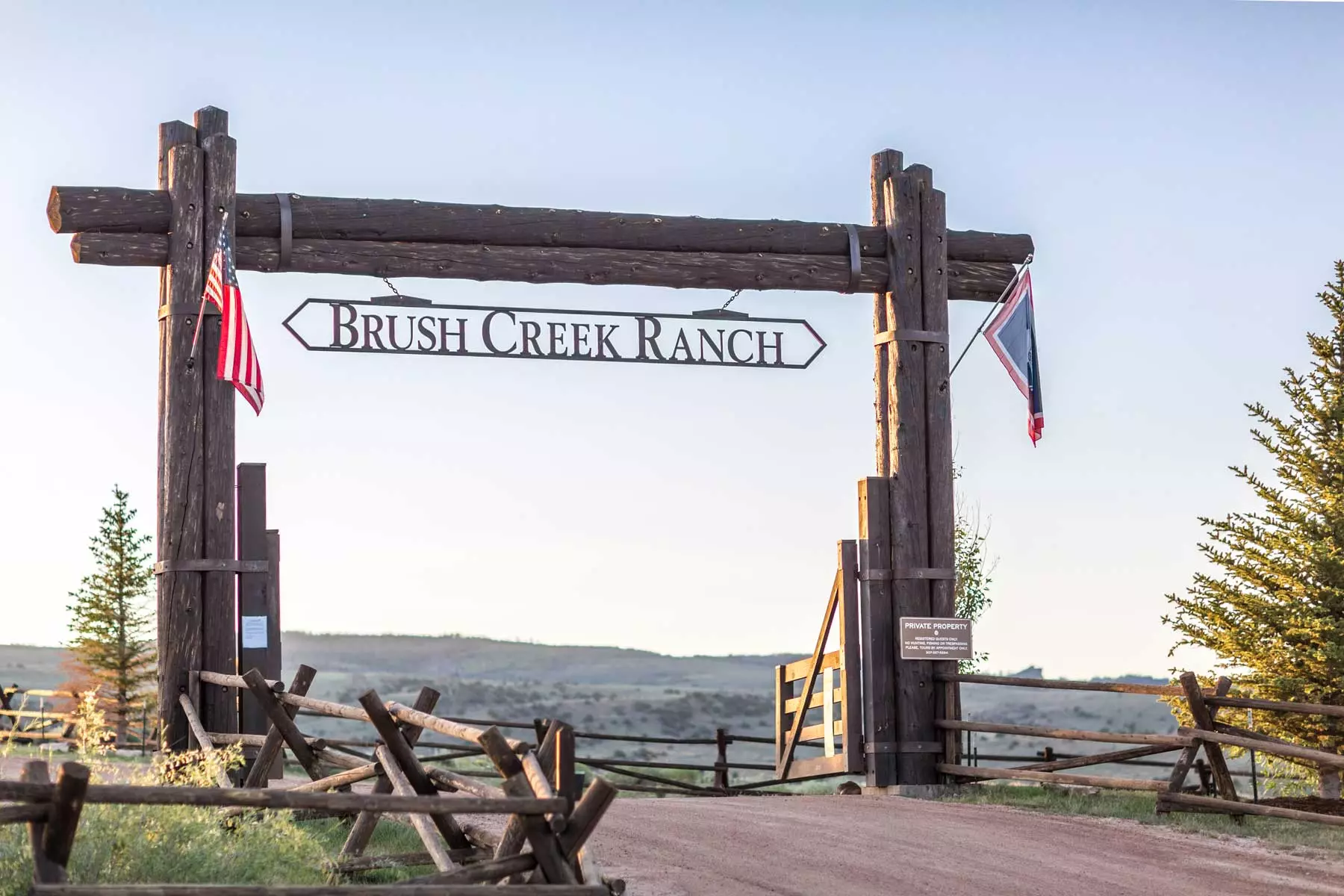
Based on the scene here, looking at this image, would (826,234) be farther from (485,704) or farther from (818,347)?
(485,704)

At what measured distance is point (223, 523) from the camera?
45.5 feet

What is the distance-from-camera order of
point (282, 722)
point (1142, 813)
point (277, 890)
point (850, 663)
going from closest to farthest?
point (277, 890), point (282, 722), point (1142, 813), point (850, 663)

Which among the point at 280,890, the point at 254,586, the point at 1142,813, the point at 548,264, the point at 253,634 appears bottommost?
the point at 1142,813

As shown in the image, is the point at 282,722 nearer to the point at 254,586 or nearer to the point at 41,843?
the point at 254,586

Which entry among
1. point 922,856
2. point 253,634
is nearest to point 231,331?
point 253,634

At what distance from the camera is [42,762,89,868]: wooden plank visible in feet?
22.8

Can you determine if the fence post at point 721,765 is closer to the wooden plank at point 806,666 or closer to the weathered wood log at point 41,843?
the wooden plank at point 806,666

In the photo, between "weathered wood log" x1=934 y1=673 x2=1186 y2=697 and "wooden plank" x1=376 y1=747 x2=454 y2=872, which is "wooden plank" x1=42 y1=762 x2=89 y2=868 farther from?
"weathered wood log" x1=934 y1=673 x2=1186 y2=697

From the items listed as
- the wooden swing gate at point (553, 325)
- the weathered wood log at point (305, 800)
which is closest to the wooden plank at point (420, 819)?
the weathered wood log at point (305, 800)

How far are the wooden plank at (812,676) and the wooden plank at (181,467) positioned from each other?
554 cm

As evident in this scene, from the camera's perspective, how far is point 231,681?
12.8 meters

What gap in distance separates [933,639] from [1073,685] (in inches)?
53.0

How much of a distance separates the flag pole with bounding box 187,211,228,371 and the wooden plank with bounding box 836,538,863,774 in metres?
6.10

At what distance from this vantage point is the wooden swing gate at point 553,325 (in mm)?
13734
